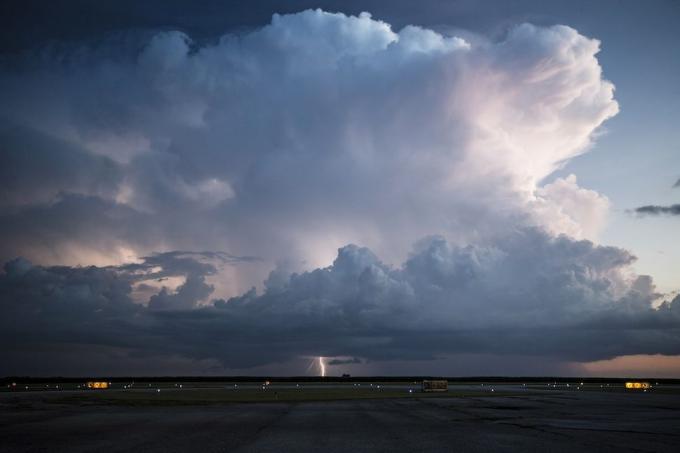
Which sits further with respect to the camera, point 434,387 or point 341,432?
point 434,387

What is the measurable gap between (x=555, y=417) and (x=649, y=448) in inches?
847

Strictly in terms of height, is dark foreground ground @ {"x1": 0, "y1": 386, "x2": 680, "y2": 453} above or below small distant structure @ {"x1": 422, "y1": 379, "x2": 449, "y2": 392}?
above

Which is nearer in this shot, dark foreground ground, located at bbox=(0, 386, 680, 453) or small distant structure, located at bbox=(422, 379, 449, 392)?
dark foreground ground, located at bbox=(0, 386, 680, 453)

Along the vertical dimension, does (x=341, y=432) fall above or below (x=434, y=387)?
above

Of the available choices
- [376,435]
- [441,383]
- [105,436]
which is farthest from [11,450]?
[441,383]

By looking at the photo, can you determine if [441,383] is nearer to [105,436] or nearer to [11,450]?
[105,436]

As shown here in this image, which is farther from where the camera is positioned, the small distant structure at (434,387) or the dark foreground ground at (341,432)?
the small distant structure at (434,387)

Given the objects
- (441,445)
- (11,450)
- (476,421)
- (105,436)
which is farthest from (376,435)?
(11,450)

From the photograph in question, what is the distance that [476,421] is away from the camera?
46.4 m

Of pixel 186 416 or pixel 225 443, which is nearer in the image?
pixel 225 443

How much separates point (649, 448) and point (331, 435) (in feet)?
63.0

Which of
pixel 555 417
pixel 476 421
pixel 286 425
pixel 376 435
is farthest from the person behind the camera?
pixel 555 417

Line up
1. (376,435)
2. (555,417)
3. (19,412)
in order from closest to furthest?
(376,435) < (555,417) < (19,412)

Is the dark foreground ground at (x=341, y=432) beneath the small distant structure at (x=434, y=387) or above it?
above
